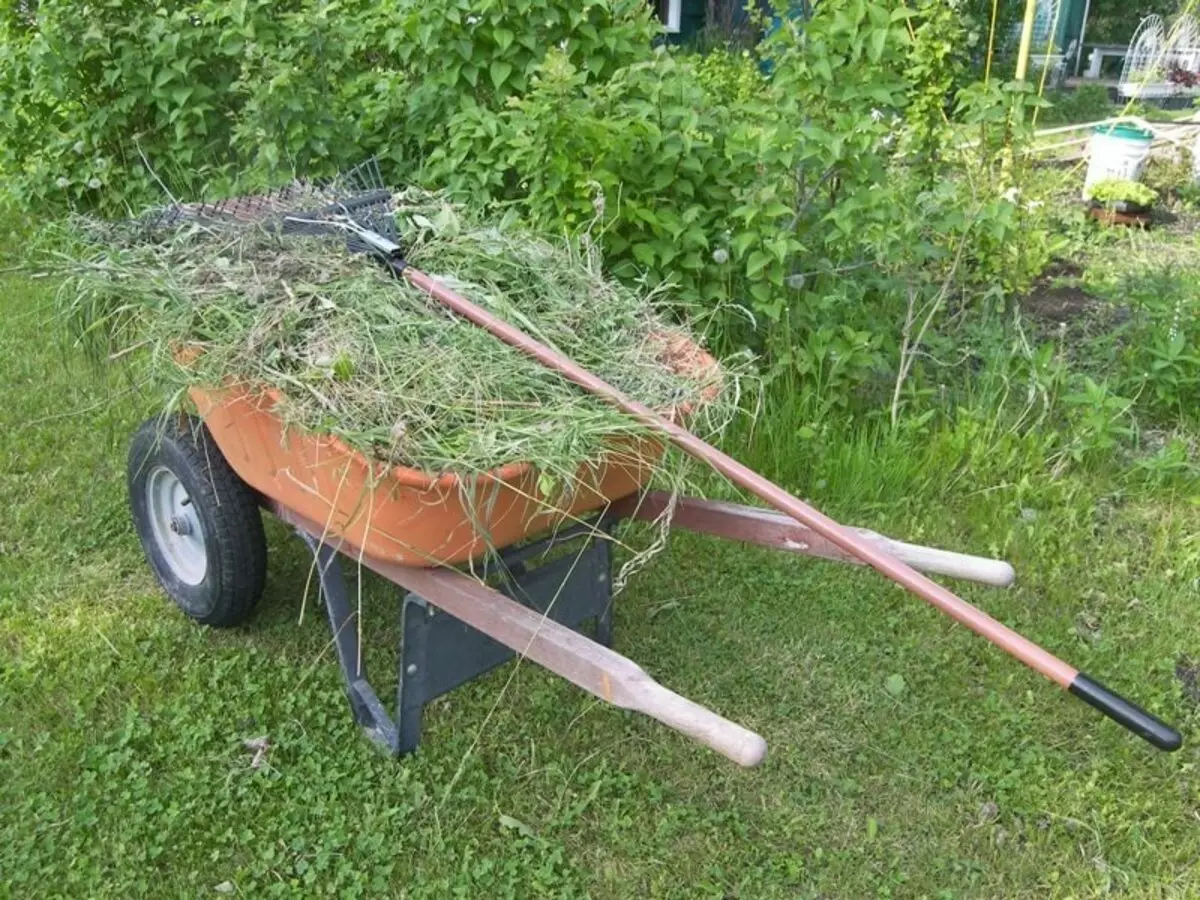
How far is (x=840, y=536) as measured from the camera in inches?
73.2

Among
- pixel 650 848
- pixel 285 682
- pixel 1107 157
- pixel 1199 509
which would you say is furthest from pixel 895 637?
pixel 1107 157

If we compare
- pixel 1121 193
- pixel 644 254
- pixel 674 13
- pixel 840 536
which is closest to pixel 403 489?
pixel 840 536

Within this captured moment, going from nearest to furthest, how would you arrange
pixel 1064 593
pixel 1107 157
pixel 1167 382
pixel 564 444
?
pixel 564 444 → pixel 1064 593 → pixel 1167 382 → pixel 1107 157

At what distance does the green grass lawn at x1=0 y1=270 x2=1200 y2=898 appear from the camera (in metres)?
2.37

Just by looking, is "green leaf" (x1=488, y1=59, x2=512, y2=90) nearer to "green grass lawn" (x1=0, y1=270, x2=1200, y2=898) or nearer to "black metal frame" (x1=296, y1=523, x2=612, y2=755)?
"green grass lawn" (x1=0, y1=270, x2=1200, y2=898)

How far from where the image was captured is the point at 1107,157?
6.51 meters

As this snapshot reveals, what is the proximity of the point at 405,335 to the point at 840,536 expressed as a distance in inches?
39.5

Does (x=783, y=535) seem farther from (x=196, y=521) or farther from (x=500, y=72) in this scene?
(x=500, y=72)

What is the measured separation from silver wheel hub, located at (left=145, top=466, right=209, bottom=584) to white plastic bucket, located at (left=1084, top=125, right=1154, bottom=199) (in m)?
5.65

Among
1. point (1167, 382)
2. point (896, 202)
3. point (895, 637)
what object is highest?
point (896, 202)

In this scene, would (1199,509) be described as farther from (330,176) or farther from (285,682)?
(330,176)

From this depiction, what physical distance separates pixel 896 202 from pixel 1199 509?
1.48 metres

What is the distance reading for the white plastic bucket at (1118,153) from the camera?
643 centimetres

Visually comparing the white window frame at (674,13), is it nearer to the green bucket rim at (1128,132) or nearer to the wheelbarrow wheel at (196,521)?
the green bucket rim at (1128,132)
